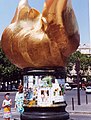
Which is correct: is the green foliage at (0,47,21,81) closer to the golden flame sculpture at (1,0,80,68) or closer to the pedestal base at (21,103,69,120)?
the golden flame sculpture at (1,0,80,68)

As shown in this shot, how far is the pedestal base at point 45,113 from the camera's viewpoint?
1041 centimetres

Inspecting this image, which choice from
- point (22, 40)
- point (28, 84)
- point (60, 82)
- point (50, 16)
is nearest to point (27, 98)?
point (28, 84)

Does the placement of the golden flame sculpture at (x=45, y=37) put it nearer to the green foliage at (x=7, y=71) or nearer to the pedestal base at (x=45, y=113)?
the pedestal base at (x=45, y=113)

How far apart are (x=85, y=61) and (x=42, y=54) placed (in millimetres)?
88235

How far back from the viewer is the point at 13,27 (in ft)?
35.9

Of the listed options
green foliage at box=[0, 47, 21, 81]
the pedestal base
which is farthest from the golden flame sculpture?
green foliage at box=[0, 47, 21, 81]

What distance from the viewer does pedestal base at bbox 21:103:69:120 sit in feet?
34.1

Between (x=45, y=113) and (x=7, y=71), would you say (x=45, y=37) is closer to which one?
(x=45, y=113)

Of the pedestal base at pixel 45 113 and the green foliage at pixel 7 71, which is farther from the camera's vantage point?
the green foliage at pixel 7 71

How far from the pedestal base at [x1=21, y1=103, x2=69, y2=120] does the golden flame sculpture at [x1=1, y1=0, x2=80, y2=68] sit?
1395 millimetres

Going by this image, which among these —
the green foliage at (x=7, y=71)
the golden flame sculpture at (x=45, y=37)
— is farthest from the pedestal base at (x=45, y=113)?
the green foliage at (x=7, y=71)

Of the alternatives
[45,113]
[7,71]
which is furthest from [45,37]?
[7,71]

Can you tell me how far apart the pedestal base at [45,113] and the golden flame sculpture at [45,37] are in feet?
4.58

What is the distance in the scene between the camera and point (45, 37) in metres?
10.5
